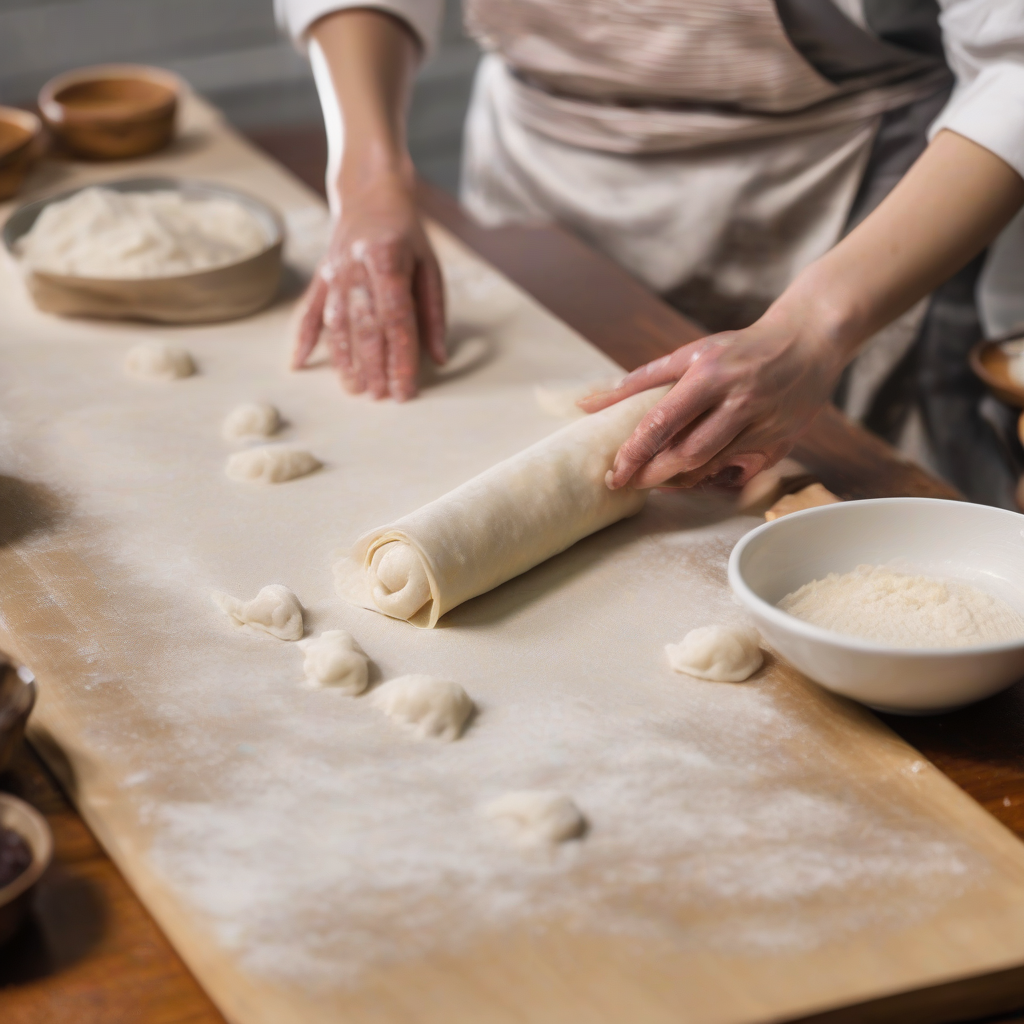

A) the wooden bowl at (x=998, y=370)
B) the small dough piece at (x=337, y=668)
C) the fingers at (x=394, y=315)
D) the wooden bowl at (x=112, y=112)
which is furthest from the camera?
the wooden bowl at (x=112, y=112)

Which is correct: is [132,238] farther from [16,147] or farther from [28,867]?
[28,867]

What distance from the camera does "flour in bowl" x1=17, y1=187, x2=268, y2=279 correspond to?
7.19ft

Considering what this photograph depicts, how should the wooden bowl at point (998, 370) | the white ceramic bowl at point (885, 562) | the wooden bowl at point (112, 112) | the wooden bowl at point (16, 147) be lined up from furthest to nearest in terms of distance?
the wooden bowl at point (112, 112) < the wooden bowl at point (16, 147) < the wooden bowl at point (998, 370) < the white ceramic bowl at point (885, 562)

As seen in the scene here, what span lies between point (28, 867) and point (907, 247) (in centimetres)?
146

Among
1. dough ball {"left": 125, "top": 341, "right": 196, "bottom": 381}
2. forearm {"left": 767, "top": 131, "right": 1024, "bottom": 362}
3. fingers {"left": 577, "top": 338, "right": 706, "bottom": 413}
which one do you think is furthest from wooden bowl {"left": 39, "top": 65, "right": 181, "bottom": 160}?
forearm {"left": 767, "top": 131, "right": 1024, "bottom": 362}

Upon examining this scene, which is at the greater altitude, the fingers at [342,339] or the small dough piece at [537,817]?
the fingers at [342,339]

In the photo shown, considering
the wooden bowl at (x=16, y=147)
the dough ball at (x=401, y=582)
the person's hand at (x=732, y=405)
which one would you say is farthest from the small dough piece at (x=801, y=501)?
the wooden bowl at (x=16, y=147)

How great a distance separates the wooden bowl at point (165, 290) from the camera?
84.7 inches

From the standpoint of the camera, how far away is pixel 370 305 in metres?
Result: 2.05

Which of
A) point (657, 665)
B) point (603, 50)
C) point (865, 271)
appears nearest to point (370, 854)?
point (657, 665)

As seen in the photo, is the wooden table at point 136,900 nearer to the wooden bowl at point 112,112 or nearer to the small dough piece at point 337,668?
the small dough piece at point 337,668

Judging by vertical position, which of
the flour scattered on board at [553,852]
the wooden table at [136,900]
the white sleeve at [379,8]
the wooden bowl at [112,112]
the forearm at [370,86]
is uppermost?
A: the white sleeve at [379,8]

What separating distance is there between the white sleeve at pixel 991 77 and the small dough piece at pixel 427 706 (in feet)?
3.93

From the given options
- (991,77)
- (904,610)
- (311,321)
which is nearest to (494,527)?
(904,610)
